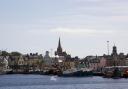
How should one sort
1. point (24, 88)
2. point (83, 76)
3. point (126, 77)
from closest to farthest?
1. point (24, 88)
2. point (126, 77)
3. point (83, 76)

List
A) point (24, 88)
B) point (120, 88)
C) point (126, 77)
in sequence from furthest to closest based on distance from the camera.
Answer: point (126, 77), point (24, 88), point (120, 88)

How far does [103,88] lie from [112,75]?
64457 mm

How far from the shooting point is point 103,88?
11100 cm

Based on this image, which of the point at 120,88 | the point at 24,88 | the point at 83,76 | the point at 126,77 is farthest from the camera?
the point at 83,76

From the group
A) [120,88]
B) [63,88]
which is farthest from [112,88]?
[63,88]

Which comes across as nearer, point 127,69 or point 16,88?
point 16,88

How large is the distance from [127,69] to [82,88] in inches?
2851

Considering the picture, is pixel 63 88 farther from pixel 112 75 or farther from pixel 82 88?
pixel 112 75

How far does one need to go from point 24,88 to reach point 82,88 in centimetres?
1170

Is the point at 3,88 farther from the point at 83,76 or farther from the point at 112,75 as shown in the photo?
the point at 83,76

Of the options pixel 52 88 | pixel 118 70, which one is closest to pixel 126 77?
pixel 118 70

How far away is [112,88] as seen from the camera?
11025cm

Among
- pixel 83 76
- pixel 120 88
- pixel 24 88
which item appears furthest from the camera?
pixel 83 76

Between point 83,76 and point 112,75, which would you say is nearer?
point 112,75
